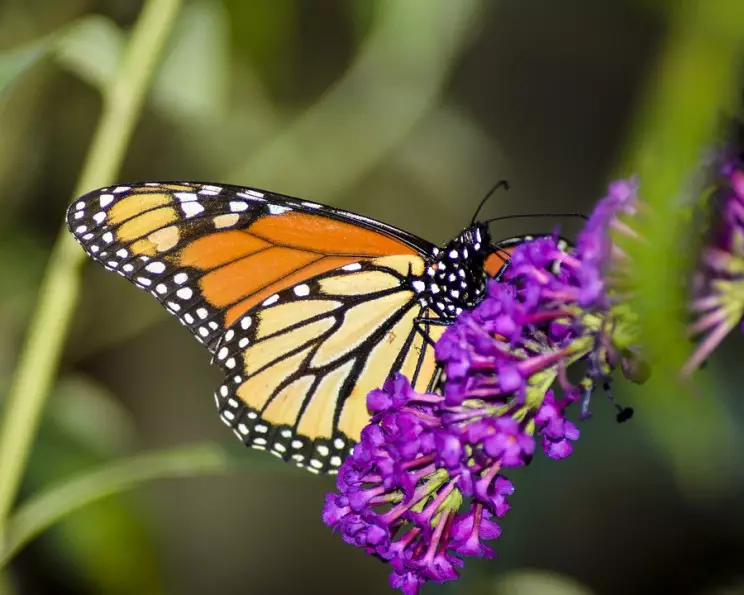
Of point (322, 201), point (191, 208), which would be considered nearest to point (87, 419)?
point (191, 208)

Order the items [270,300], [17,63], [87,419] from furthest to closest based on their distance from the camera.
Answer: [87,419] < [270,300] < [17,63]

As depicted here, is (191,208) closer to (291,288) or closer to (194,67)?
(291,288)

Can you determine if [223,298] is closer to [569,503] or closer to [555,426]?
[555,426]

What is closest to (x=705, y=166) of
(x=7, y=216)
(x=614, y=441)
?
(x=614, y=441)

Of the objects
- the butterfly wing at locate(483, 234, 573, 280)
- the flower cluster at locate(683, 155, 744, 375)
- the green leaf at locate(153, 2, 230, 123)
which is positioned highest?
the flower cluster at locate(683, 155, 744, 375)

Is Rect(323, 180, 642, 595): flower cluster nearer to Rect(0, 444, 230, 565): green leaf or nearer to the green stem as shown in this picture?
Rect(0, 444, 230, 565): green leaf

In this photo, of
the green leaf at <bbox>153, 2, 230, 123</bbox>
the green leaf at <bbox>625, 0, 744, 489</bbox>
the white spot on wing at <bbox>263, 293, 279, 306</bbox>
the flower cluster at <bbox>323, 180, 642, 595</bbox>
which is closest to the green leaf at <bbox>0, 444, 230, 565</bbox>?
the white spot on wing at <bbox>263, 293, 279, 306</bbox>
